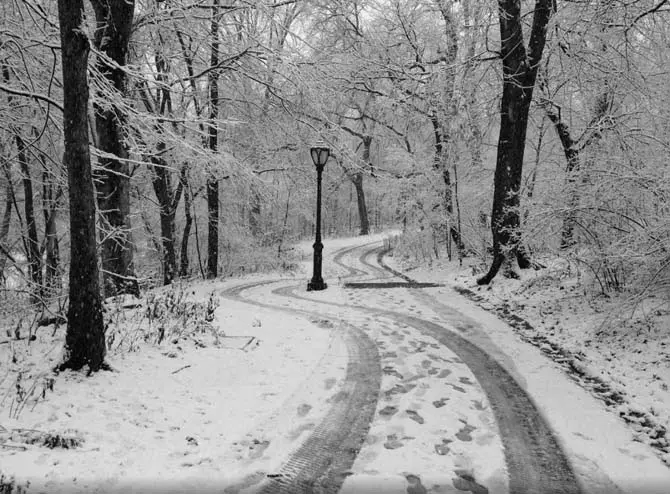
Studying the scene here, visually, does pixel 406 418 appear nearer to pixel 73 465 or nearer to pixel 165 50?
pixel 73 465

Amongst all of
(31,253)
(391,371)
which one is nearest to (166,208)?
(31,253)

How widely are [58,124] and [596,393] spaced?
800 cm

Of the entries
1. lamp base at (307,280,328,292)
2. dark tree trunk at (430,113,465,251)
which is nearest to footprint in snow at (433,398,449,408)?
lamp base at (307,280,328,292)

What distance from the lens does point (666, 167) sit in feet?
18.0

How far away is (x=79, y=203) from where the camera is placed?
4461 millimetres

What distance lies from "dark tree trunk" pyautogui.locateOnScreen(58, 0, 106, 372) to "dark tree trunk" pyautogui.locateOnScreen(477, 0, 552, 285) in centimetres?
776

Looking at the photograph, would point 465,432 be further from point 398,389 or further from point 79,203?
point 79,203

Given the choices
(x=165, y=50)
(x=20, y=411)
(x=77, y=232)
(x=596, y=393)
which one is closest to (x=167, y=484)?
(x=20, y=411)

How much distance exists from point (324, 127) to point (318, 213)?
213 cm

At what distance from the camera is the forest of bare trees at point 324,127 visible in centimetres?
584

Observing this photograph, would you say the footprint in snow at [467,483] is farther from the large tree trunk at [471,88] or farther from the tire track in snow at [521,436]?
the large tree trunk at [471,88]

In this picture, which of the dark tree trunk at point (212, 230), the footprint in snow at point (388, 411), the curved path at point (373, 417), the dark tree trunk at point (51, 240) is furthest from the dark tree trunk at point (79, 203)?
the dark tree trunk at point (212, 230)

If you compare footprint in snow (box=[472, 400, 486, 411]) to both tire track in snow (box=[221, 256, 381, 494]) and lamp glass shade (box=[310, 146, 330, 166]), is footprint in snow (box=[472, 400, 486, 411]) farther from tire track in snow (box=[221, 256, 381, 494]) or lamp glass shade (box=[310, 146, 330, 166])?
lamp glass shade (box=[310, 146, 330, 166])

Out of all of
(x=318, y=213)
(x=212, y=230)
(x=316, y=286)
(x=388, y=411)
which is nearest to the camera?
(x=388, y=411)
